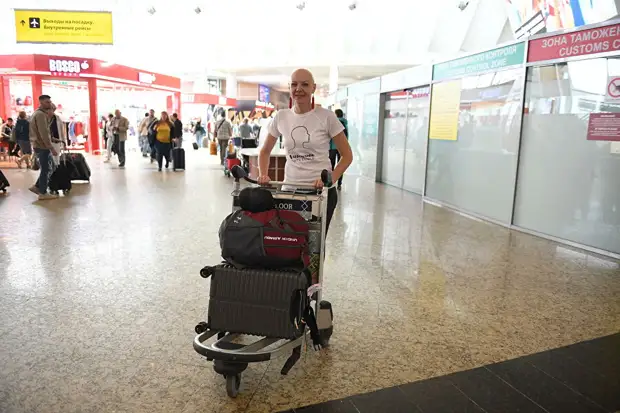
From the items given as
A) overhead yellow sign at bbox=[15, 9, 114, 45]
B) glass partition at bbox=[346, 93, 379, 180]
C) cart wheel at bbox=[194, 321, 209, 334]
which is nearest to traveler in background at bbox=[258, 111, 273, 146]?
cart wheel at bbox=[194, 321, 209, 334]

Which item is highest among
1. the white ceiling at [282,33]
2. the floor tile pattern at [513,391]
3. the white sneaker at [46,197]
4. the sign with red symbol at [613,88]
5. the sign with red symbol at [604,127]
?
the white ceiling at [282,33]

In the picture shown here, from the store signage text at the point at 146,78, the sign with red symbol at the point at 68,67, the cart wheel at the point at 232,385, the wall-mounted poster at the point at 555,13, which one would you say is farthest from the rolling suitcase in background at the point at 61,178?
the store signage text at the point at 146,78

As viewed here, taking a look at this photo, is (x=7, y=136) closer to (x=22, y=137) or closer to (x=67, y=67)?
(x=22, y=137)

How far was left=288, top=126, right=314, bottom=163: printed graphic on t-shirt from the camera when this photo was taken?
2.66 meters

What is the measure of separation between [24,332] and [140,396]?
113cm

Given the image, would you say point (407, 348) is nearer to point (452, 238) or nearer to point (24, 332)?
point (24, 332)

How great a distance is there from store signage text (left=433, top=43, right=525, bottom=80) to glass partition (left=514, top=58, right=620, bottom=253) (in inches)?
13.2

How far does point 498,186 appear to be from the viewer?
6.50m

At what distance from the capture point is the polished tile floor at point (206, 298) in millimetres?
2319

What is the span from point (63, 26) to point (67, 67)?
522 cm

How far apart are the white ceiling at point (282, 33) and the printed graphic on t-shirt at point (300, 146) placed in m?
16.8

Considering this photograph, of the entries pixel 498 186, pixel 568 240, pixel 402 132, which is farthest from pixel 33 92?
pixel 568 240

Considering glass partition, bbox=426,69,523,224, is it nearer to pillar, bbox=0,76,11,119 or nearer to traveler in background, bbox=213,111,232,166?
traveler in background, bbox=213,111,232,166

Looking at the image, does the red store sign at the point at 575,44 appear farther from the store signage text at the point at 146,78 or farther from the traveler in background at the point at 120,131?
the store signage text at the point at 146,78
